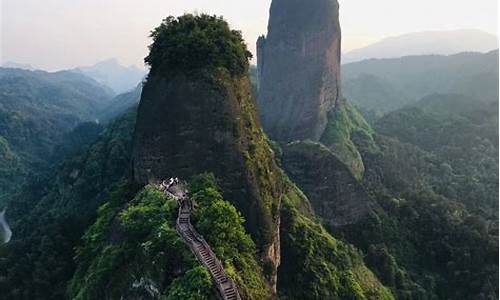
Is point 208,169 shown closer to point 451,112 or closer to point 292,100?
point 292,100

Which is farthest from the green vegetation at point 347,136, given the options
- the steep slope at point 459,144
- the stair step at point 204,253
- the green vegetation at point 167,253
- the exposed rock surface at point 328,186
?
the stair step at point 204,253

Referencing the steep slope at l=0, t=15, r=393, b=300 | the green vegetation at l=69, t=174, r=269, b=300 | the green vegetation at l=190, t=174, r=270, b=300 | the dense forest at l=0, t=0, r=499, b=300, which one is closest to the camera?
the green vegetation at l=69, t=174, r=269, b=300

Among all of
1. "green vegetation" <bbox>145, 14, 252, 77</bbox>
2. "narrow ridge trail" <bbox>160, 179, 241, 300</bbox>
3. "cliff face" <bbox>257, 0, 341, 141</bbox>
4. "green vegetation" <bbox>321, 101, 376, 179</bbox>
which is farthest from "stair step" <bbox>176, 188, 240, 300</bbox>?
"cliff face" <bbox>257, 0, 341, 141</bbox>

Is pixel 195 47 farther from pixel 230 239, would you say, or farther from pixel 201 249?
pixel 201 249

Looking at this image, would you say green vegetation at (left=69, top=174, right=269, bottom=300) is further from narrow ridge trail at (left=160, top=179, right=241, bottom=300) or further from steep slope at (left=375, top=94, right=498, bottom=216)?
steep slope at (left=375, top=94, right=498, bottom=216)

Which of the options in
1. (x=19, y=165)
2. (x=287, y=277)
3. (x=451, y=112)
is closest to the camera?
(x=287, y=277)

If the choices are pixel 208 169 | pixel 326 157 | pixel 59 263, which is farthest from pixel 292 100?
pixel 208 169

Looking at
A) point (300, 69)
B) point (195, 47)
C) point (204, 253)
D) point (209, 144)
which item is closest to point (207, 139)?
point (209, 144)
